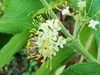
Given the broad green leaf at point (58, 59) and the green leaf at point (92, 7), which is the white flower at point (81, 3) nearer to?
the green leaf at point (92, 7)

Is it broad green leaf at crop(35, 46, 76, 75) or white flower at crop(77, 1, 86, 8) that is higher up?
white flower at crop(77, 1, 86, 8)

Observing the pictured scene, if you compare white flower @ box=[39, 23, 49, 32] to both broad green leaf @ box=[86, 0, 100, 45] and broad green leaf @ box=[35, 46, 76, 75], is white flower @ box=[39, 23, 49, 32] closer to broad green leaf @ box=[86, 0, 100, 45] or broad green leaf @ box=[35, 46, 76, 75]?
broad green leaf @ box=[86, 0, 100, 45]

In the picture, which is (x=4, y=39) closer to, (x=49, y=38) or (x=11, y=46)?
(x=11, y=46)

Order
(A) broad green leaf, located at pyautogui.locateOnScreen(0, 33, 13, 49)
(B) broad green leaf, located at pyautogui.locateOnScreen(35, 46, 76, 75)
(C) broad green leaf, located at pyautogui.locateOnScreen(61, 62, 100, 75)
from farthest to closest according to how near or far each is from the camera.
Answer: (B) broad green leaf, located at pyautogui.locateOnScreen(35, 46, 76, 75), (A) broad green leaf, located at pyautogui.locateOnScreen(0, 33, 13, 49), (C) broad green leaf, located at pyautogui.locateOnScreen(61, 62, 100, 75)

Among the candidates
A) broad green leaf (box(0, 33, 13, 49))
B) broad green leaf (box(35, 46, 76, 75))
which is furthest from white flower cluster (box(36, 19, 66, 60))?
broad green leaf (box(35, 46, 76, 75))

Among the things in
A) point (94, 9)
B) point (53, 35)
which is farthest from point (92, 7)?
point (53, 35)

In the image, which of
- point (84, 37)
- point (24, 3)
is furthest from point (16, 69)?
point (24, 3)
